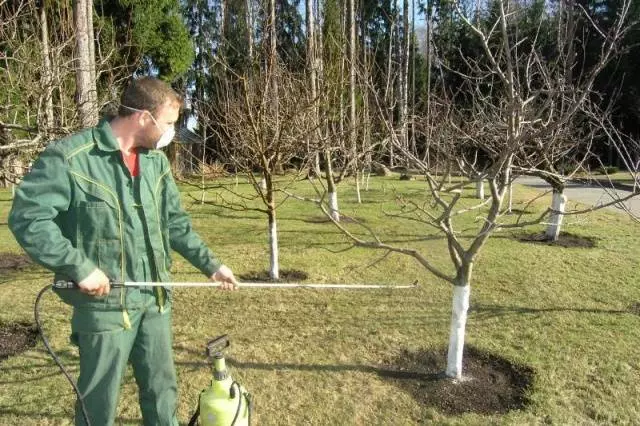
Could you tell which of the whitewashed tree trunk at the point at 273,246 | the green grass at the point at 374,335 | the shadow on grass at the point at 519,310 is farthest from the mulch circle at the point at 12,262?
the shadow on grass at the point at 519,310

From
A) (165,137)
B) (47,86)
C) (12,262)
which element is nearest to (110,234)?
(165,137)

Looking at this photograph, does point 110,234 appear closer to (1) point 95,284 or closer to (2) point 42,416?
(1) point 95,284

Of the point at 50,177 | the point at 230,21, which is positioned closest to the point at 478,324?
the point at 50,177

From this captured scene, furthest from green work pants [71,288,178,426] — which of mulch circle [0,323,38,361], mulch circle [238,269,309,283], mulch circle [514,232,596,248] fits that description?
mulch circle [514,232,596,248]

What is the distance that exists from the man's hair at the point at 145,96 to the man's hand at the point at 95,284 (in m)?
0.69

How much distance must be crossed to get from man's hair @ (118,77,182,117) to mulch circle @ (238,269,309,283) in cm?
442

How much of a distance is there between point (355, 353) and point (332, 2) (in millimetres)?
9265

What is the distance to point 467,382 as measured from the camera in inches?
142

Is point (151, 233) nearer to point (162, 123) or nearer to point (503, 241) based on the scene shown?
point (162, 123)

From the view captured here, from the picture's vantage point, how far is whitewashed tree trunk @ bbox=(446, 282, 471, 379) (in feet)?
11.5

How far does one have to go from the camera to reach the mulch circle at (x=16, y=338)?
4.09m

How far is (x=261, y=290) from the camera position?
19.4 ft

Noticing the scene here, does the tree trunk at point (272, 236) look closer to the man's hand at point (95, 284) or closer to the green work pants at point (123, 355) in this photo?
the green work pants at point (123, 355)

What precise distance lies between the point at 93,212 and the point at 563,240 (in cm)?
841
